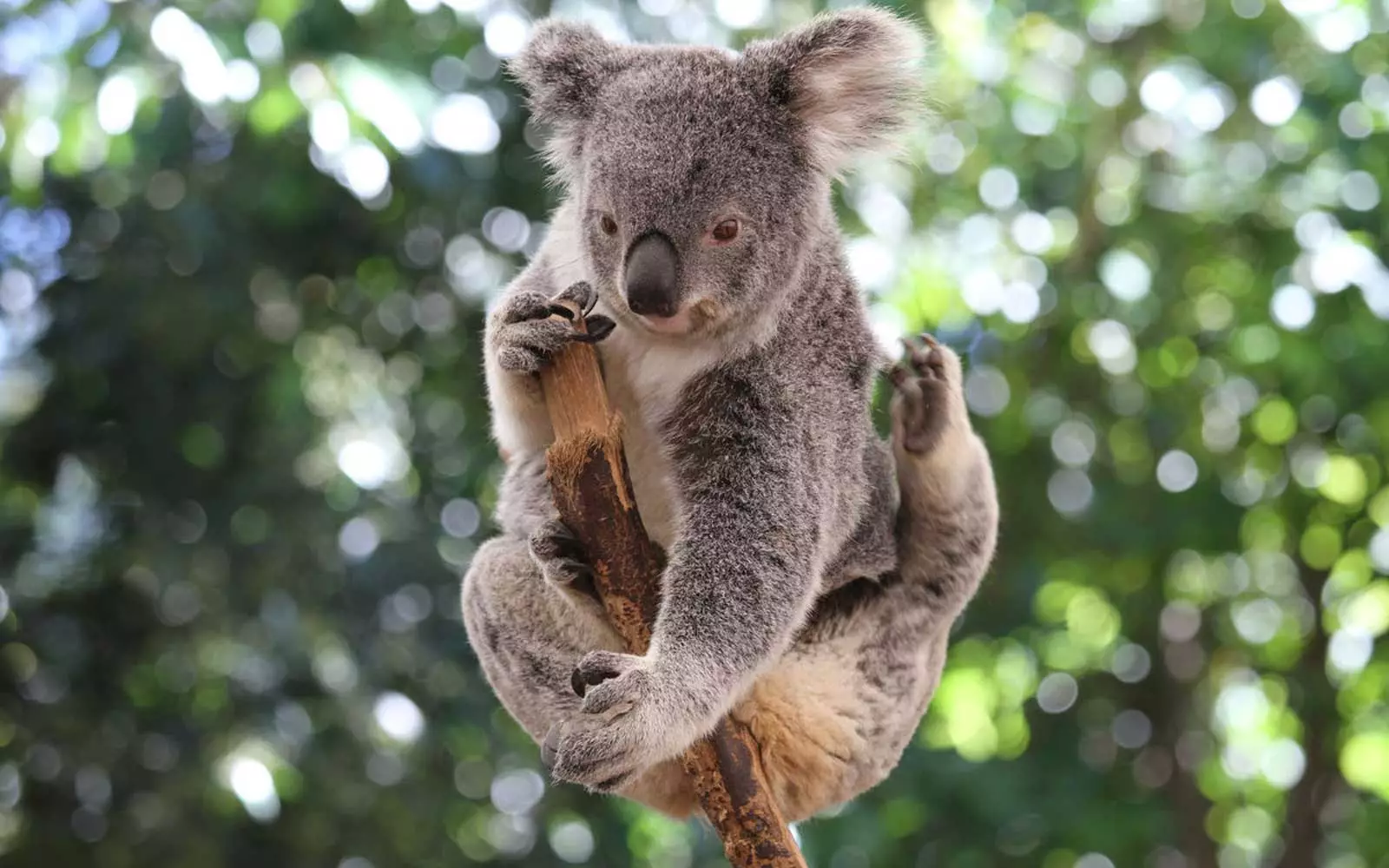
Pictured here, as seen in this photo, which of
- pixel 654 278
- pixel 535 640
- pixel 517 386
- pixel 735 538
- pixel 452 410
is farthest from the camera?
pixel 452 410

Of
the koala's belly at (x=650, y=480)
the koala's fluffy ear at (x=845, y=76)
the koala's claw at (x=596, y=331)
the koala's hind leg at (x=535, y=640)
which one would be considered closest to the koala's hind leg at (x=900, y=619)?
the koala's hind leg at (x=535, y=640)

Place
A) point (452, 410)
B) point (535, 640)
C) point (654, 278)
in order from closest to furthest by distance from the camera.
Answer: point (654, 278)
point (535, 640)
point (452, 410)

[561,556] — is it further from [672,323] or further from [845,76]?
[845,76]

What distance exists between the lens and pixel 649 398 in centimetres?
261

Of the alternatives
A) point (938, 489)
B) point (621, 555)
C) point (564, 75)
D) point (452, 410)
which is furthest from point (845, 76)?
point (452, 410)

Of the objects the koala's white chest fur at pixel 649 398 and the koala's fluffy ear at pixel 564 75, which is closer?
the koala's white chest fur at pixel 649 398

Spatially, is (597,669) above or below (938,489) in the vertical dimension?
above

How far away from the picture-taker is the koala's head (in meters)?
2.36

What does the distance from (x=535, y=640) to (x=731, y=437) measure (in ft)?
1.82

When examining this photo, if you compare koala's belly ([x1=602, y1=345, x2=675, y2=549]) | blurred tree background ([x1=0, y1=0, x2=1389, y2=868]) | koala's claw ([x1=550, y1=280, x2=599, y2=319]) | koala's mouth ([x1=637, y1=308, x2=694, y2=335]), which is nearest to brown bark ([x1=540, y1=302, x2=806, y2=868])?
koala's claw ([x1=550, y1=280, x2=599, y2=319])

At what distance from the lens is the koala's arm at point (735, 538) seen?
229 cm

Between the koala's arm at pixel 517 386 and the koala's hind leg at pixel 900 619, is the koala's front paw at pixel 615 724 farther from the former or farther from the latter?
the koala's hind leg at pixel 900 619

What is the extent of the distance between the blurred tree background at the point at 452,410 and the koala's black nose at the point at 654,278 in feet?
6.94

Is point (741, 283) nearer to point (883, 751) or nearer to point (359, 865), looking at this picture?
point (883, 751)
